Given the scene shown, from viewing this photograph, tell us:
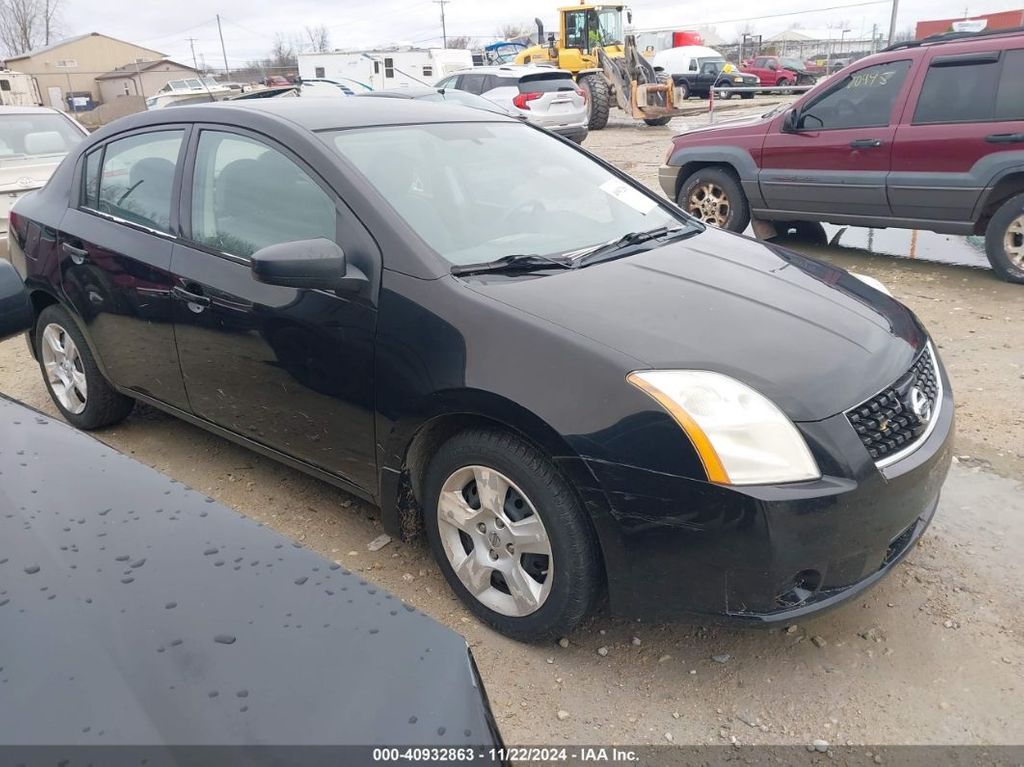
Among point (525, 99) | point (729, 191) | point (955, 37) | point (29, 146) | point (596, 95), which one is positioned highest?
point (955, 37)

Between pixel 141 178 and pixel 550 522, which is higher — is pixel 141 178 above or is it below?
above

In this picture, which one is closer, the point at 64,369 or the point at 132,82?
the point at 64,369

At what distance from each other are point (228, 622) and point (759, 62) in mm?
39536

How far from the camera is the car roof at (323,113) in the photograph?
3.08 meters

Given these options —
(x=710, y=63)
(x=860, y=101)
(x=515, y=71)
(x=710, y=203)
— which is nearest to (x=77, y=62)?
(x=710, y=63)

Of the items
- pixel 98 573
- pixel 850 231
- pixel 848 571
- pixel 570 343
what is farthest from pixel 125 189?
pixel 850 231

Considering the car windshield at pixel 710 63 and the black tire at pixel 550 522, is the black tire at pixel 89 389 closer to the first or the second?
the black tire at pixel 550 522

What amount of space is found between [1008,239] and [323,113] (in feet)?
17.9

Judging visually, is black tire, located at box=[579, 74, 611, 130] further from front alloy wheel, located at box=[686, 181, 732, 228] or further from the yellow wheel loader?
front alloy wheel, located at box=[686, 181, 732, 228]

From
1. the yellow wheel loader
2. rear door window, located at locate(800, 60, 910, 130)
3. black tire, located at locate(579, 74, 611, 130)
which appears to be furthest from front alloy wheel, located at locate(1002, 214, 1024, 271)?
black tire, located at locate(579, 74, 611, 130)

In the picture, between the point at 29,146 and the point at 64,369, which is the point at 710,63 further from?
the point at 64,369

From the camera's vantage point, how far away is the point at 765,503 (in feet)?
6.73

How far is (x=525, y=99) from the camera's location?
53.7 feet

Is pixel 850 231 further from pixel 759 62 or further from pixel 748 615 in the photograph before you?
pixel 759 62
